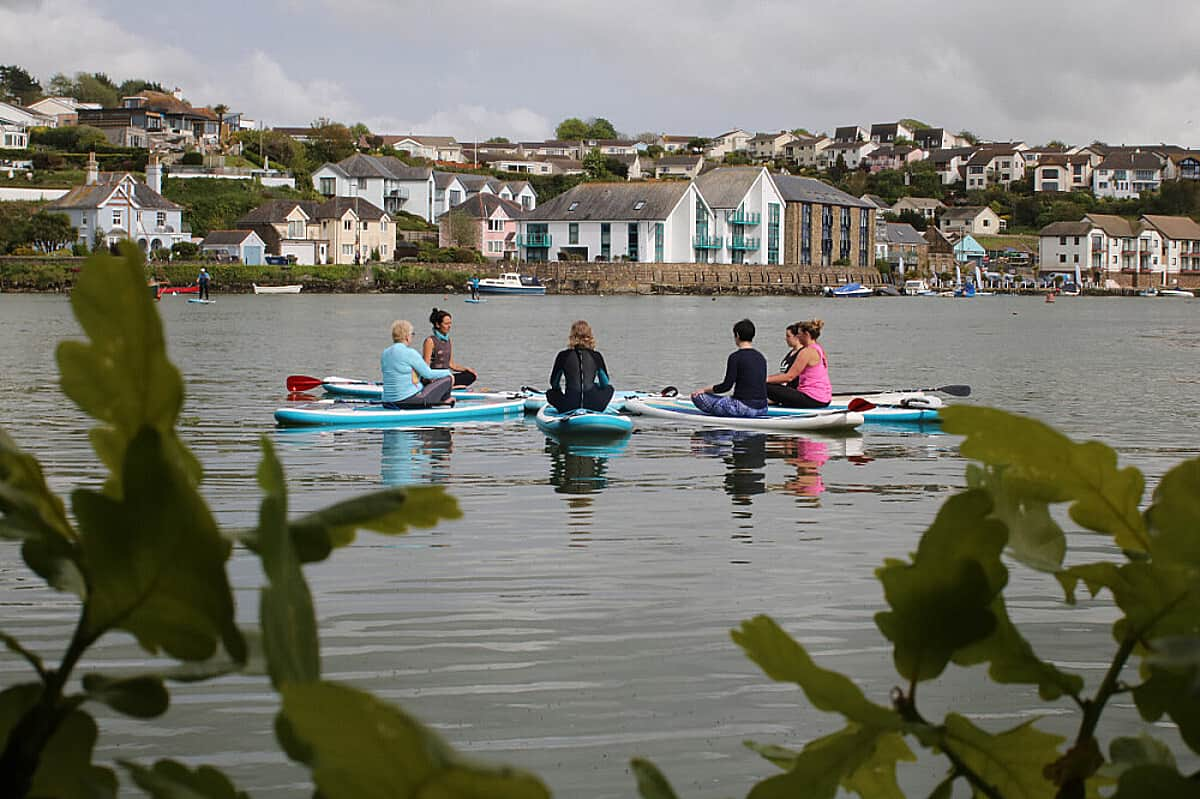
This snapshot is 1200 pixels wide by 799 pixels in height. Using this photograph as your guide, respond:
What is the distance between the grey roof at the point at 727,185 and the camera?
402ft

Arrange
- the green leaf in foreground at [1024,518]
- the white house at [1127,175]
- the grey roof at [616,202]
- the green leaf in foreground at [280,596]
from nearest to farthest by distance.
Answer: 1. the green leaf in foreground at [280,596]
2. the green leaf in foreground at [1024,518]
3. the grey roof at [616,202]
4. the white house at [1127,175]

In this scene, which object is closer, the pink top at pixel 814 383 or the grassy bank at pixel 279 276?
the pink top at pixel 814 383

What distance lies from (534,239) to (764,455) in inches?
4175

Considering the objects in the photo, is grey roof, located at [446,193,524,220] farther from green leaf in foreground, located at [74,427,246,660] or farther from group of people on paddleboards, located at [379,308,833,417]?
green leaf in foreground, located at [74,427,246,660]

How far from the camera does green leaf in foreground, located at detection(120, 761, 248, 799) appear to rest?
101 centimetres

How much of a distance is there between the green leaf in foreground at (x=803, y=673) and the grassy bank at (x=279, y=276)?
100384 mm

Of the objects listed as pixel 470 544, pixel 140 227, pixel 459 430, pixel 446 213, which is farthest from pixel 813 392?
pixel 446 213

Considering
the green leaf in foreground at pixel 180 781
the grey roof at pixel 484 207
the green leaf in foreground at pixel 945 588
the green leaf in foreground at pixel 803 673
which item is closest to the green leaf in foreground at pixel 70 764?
the green leaf in foreground at pixel 180 781

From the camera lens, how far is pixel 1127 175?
7692 inches

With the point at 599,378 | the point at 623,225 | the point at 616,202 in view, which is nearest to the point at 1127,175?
the point at 616,202

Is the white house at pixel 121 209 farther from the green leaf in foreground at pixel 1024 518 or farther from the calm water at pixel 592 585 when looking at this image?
the green leaf in foreground at pixel 1024 518

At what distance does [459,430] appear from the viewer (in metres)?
19.9

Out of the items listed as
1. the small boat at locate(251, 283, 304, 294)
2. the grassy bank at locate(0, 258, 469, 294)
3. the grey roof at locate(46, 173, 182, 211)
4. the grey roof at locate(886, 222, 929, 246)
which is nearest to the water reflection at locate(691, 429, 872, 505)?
the grassy bank at locate(0, 258, 469, 294)

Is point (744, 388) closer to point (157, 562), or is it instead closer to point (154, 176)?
point (157, 562)
